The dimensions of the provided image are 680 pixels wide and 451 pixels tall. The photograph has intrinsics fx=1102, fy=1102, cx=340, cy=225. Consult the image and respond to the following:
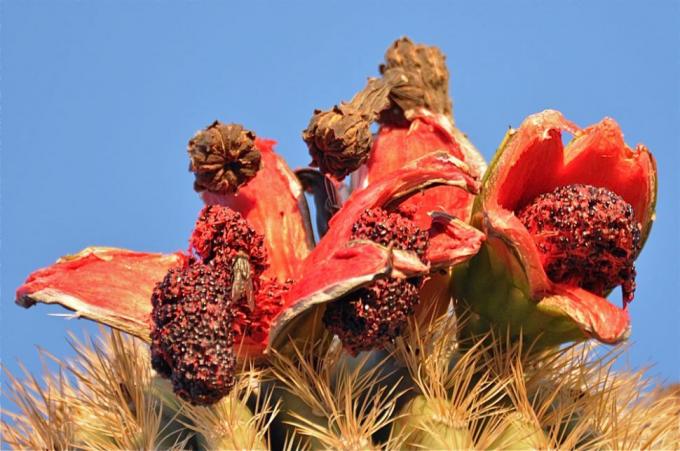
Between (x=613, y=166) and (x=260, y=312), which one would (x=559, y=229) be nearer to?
(x=613, y=166)

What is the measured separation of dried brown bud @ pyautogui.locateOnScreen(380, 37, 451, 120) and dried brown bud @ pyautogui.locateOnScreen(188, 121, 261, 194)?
0.73 metres

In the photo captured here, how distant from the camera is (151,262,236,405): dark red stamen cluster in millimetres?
3361

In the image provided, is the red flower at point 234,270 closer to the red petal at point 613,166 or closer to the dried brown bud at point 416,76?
the red petal at point 613,166

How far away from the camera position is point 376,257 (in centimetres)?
339

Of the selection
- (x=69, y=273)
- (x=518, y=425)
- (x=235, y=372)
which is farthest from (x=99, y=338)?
(x=518, y=425)

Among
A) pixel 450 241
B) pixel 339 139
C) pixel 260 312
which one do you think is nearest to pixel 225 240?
pixel 260 312

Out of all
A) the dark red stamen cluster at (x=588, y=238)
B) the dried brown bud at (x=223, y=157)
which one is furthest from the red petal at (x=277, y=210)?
the dark red stamen cluster at (x=588, y=238)

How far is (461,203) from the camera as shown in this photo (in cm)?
407

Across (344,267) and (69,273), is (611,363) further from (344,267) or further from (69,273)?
(69,273)

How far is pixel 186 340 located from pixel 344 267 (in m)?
0.53

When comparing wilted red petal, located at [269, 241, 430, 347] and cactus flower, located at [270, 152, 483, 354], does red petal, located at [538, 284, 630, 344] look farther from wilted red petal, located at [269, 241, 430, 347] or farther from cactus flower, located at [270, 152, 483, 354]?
wilted red petal, located at [269, 241, 430, 347]

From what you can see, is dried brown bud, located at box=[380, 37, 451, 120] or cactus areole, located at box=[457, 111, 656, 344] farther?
dried brown bud, located at box=[380, 37, 451, 120]

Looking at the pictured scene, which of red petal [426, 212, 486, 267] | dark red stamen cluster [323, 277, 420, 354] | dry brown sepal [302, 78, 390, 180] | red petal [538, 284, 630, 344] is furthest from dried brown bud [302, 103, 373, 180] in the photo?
red petal [538, 284, 630, 344]

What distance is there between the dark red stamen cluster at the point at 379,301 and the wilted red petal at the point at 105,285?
2.30 ft
